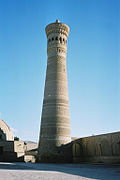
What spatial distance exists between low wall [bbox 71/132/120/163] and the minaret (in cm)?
196

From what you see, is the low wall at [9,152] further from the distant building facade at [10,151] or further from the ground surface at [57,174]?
the ground surface at [57,174]

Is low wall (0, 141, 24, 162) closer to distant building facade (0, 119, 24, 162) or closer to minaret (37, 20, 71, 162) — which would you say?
distant building facade (0, 119, 24, 162)

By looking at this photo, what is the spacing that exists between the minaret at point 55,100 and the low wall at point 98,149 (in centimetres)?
196

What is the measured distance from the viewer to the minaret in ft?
76.9

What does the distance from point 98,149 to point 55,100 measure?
24.7 feet

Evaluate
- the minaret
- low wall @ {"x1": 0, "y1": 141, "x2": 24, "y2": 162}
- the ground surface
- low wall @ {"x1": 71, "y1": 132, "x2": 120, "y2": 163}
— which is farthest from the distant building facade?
the ground surface

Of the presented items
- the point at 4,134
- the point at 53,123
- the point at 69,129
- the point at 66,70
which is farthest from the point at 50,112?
A: the point at 4,134

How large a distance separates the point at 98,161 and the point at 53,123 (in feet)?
21.3

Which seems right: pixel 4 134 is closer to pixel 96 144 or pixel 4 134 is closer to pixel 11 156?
pixel 11 156

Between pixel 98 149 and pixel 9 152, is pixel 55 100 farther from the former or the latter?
pixel 9 152

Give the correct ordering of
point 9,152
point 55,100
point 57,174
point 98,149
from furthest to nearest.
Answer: point 9,152, point 55,100, point 98,149, point 57,174

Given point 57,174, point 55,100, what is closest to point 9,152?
point 55,100

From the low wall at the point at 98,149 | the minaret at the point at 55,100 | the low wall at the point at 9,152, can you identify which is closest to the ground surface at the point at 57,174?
the low wall at the point at 98,149

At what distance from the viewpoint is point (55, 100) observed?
24.6 m
